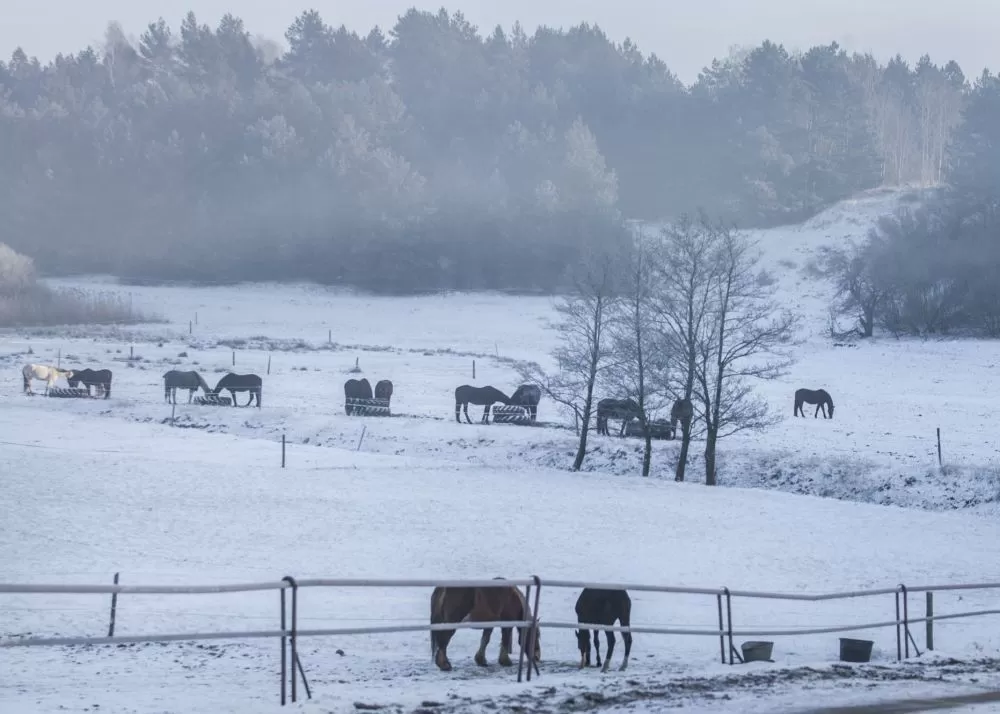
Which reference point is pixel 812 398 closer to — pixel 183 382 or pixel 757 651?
pixel 183 382

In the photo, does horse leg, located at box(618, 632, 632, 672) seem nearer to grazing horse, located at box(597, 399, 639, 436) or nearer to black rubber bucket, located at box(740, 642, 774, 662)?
black rubber bucket, located at box(740, 642, 774, 662)

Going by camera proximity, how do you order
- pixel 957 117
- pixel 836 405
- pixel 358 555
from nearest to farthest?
1. pixel 358 555
2. pixel 836 405
3. pixel 957 117

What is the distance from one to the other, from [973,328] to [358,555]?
50.6m

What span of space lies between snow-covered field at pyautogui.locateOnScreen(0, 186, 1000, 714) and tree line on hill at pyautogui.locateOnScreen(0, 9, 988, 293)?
4190 centimetres

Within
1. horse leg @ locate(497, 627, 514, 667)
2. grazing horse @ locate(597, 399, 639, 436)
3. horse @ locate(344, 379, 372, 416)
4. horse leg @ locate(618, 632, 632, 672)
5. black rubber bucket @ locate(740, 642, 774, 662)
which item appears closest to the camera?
horse leg @ locate(497, 627, 514, 667)

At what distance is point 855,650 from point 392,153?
8803cm

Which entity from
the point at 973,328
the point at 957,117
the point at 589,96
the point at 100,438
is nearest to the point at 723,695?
the point at 100,438

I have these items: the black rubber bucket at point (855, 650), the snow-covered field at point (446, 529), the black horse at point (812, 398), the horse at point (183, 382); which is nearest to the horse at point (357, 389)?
the snow-covered field at point (446, 529)

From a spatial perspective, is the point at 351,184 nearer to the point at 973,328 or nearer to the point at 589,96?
the point at 589,96

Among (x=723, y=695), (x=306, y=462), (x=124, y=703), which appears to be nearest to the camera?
(x=124, y=703)

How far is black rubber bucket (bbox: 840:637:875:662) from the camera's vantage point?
13562 millimetres

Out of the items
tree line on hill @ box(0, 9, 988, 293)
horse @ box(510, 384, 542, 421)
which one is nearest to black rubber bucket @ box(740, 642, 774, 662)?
horse @ box(510, 384, 542, 421)

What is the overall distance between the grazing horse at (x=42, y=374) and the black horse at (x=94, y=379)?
398 millimetres

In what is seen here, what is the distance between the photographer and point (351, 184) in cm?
9275
